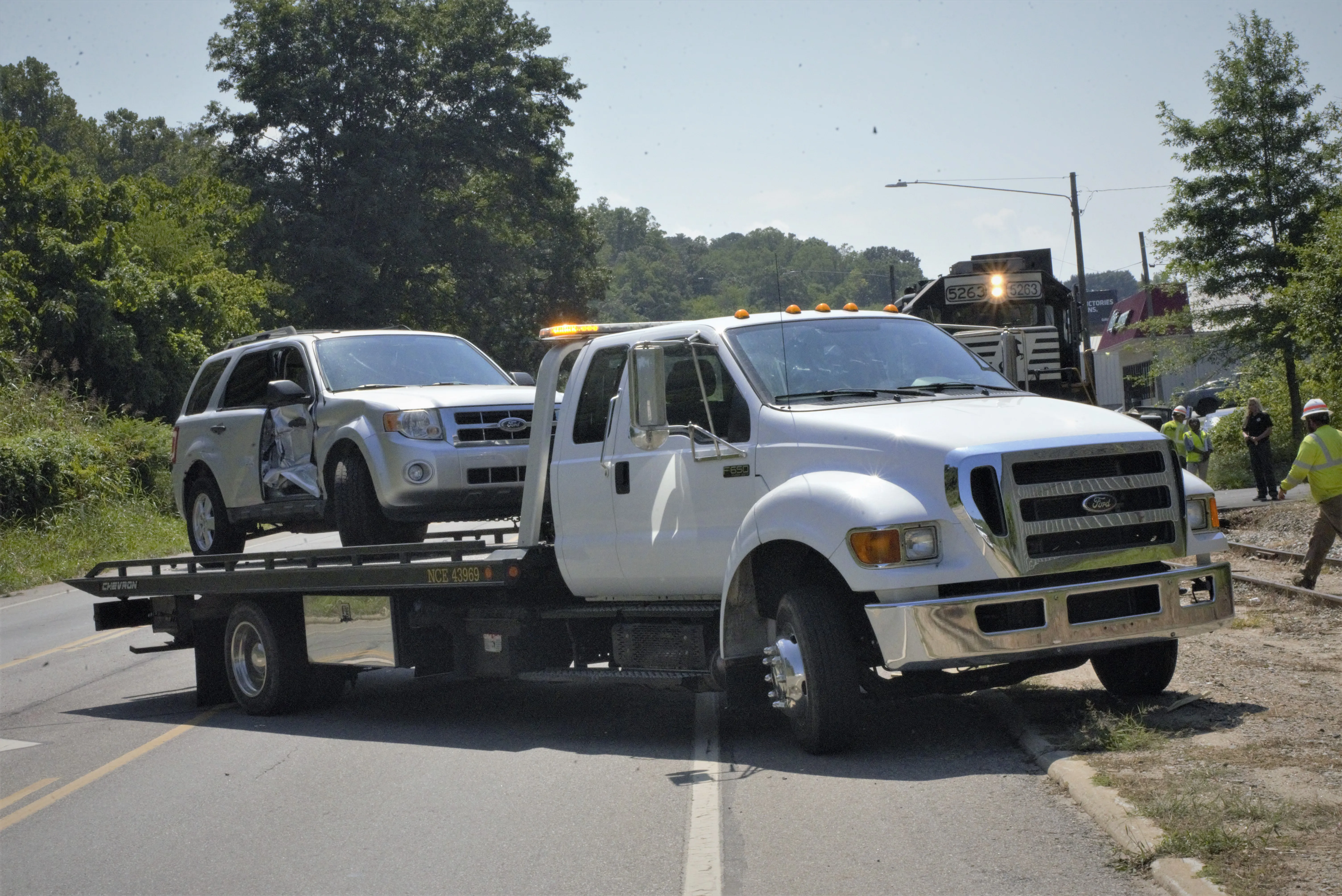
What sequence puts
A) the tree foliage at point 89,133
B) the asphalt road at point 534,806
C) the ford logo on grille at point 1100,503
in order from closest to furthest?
the asphalt road at point 534,806 → the ford logo on grille at point 1100,503 → the tree foliage at point 89,133

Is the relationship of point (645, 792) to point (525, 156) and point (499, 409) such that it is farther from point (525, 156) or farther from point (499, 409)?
point (525, 156)

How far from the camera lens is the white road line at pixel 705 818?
18.4 ft

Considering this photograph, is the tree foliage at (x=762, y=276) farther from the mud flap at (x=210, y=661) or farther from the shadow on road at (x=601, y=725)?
the mud flap at (x=210, y=661)

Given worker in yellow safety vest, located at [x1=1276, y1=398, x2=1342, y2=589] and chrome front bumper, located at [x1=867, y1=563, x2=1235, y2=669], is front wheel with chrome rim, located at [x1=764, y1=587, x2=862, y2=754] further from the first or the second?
worker in yellow safety vest, located at [x1=1276, y1=398, x2=1342, y2=589]

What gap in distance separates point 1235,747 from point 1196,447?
58.6ft

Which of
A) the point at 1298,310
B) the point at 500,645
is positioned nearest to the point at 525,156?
the point at 1298,310

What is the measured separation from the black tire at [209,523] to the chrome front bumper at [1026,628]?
7126 millimetres

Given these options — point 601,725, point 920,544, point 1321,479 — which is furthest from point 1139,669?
point 1321,479

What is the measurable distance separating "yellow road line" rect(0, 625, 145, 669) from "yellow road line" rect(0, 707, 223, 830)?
3.99 metres

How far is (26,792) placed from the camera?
27.7 ft

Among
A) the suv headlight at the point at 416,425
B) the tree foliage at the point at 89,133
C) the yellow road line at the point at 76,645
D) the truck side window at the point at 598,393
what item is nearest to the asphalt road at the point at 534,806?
the suv headlight at the point at 416,425

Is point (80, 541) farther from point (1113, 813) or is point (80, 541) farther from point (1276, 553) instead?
point (1113, 813)

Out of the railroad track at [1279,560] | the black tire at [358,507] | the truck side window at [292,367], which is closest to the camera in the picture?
the black tire at [358,507]

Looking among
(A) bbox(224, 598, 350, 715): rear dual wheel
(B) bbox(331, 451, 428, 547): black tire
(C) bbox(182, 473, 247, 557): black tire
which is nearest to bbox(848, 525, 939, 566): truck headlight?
(B) bbox(331, 451, 428, 547): black tire
